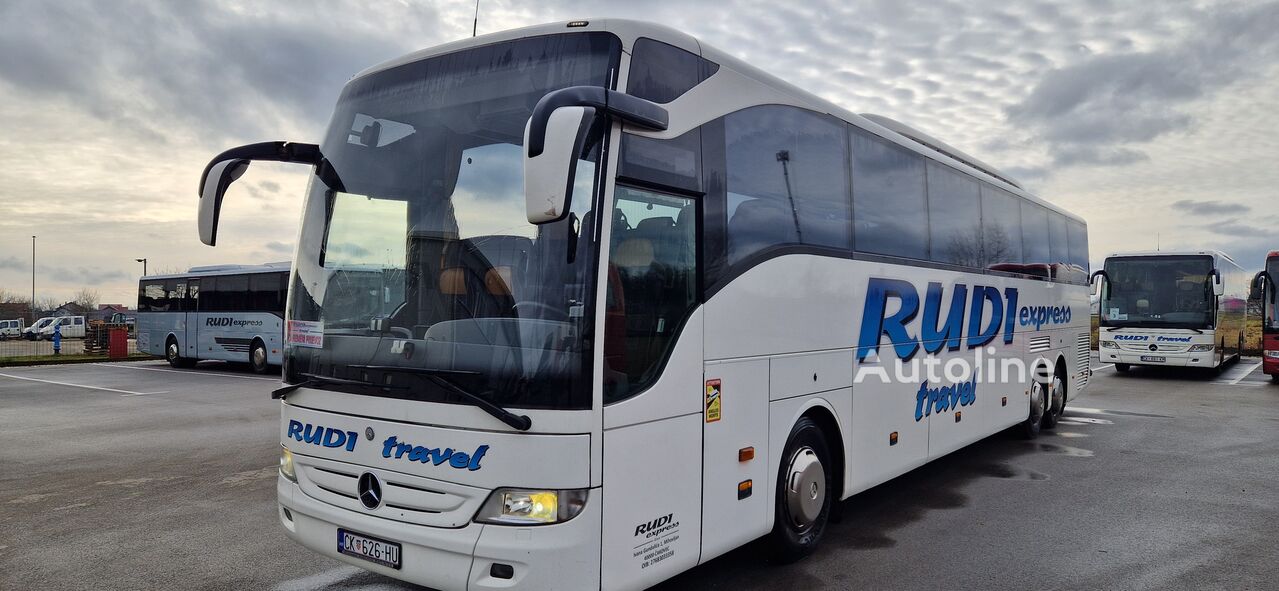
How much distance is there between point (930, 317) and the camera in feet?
24.3

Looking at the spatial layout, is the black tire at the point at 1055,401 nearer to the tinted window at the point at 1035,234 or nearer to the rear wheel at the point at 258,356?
the tinted window at the point at 1035,234

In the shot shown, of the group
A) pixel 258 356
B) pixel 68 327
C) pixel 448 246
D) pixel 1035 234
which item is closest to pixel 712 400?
pixel 448 246

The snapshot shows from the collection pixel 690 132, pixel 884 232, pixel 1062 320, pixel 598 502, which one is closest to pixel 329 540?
pixel 598 502

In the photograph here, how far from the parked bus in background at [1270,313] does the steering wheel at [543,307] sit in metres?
20.3

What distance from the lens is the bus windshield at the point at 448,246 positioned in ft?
12.0

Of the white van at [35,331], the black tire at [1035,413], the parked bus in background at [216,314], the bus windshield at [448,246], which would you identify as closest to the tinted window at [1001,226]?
the black tire at [1035,413]

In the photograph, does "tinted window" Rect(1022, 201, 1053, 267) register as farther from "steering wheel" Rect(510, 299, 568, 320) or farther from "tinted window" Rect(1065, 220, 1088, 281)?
"steering wheel" Rect(510, 299, 568, 320)

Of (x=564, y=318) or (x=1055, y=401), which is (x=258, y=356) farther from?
(x=564, y=318)

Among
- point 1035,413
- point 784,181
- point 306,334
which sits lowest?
point 1035,413

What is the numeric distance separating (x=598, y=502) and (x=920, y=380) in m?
4.41

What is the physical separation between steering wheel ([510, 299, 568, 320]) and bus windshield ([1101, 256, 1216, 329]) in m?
19.4

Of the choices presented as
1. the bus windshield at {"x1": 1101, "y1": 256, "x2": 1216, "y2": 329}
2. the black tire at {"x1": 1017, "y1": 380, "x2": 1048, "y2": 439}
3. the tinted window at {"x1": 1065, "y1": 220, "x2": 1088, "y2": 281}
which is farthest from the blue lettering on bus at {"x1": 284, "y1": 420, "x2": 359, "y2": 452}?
the bus windshield at {"x1": 1101, "y1": 256, "x2": 1216, "y2": 329}

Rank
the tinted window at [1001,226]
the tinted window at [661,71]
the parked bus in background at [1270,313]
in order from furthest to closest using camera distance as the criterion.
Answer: the parked bus in background at [1270,313] < the tinted window at [1001,226] < the tinted window at [661,71]

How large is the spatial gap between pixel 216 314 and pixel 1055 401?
23091mm
